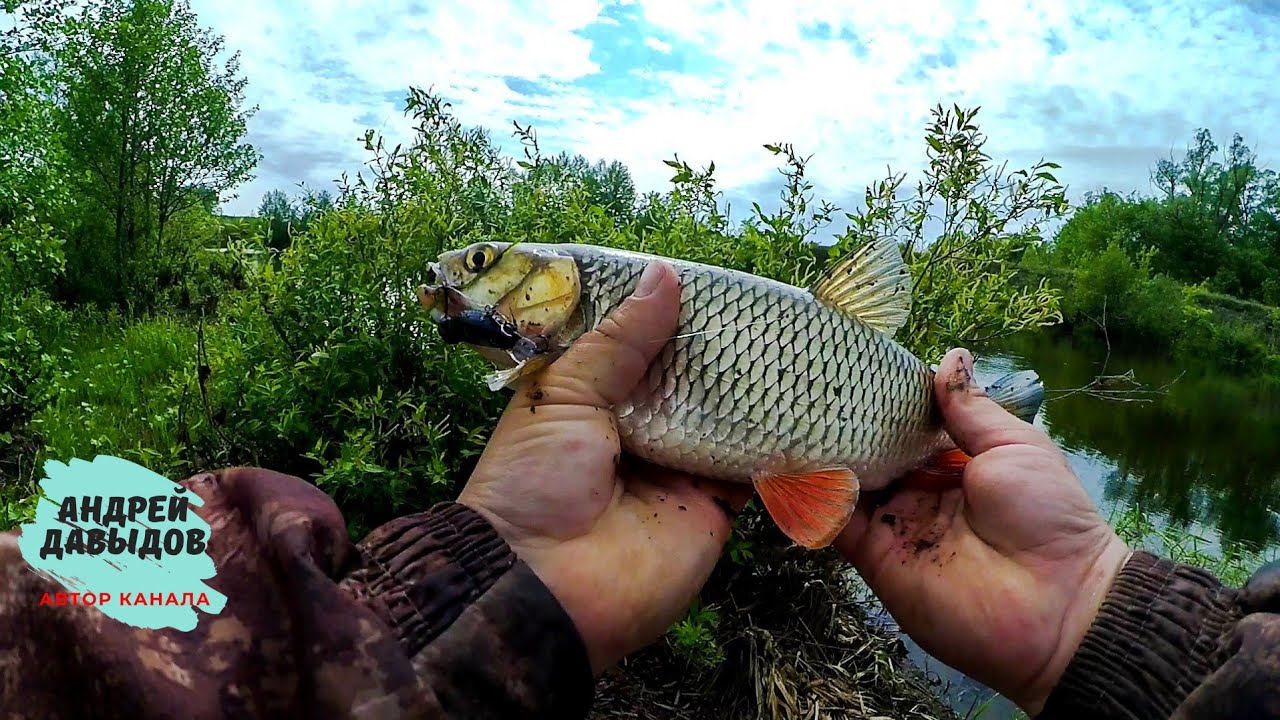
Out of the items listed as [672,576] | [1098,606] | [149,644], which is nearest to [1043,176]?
[1098,606]

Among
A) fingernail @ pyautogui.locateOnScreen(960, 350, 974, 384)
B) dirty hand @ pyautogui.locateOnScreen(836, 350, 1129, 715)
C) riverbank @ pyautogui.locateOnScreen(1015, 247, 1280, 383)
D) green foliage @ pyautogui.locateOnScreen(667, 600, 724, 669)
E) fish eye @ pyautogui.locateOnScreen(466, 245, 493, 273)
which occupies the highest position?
fish eye @ pyautogui.locateOnScreen(466, 245, 493, 273)

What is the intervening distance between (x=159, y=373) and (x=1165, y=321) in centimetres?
2844

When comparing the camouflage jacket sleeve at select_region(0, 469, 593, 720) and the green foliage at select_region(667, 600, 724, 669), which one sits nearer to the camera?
the camouflage jacket sleeve at select_region(0, 469, 593, 720)

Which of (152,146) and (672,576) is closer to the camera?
(672,576)

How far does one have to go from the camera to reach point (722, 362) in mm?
2021

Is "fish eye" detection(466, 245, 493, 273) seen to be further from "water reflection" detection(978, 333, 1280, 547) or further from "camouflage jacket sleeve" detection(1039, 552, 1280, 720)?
"water reflection" detection(978, 333, 1280, 547)

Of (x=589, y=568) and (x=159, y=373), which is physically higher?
(x=589, y=568)

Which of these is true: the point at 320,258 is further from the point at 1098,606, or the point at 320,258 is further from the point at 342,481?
the point at 1098,606

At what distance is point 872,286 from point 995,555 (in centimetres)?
82

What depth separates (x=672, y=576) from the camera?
1.92 metres

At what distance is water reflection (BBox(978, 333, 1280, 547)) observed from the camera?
10.3 meters

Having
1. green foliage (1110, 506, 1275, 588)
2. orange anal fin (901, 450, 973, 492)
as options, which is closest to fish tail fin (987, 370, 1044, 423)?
orange anal fin (901, 450, 973, 492)

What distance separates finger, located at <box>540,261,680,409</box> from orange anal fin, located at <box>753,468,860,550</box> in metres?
0.50

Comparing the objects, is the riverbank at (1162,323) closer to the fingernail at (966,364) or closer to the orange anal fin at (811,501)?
the fingernail at (966,364)
